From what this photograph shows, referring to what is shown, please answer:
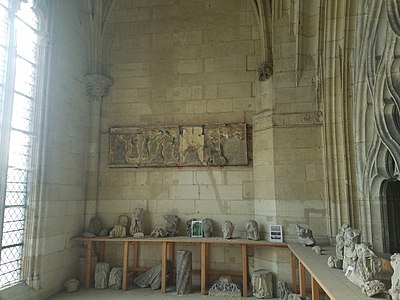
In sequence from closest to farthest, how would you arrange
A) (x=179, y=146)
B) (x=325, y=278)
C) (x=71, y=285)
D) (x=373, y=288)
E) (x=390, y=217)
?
1. (x=373, y=288)
2. (x=325, y=278)
3. (x=390, y=217)
4. (x=71, y=285)
5. (x=179, y=146)

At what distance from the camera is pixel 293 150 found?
5.20m

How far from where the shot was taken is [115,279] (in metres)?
5.30

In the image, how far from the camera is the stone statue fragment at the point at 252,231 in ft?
16.9

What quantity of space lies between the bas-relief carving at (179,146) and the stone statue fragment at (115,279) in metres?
1.95

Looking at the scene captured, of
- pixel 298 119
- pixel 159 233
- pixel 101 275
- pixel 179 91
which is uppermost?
pixel 179 91

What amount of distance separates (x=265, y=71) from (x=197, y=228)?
3.12 meters

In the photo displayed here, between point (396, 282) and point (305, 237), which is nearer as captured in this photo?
point (396, 282)

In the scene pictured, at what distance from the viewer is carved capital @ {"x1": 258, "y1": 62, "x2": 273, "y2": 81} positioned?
219 inches

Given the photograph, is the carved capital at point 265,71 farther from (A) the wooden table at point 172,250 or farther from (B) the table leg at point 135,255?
(B) the table leg at point 135,255

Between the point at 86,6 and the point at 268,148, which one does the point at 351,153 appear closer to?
the point at 268,148

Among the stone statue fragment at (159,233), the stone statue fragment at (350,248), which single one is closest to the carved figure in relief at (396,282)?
the stone statue fragment at (350,248)

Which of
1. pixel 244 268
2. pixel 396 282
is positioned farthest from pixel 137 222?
pixel 396 282

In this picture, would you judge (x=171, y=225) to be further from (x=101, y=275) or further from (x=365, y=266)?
(x=365, y=266)

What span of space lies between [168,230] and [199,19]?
4.23 m
